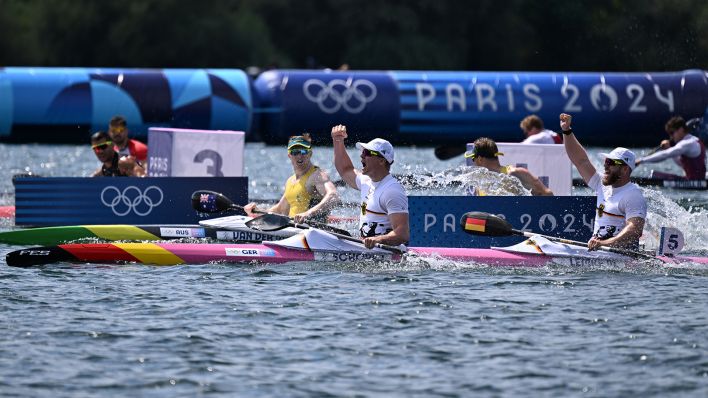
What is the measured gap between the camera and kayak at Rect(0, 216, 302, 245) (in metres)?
14.3

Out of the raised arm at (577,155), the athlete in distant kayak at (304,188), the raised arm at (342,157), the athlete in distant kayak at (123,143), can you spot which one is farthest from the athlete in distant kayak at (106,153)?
the raised arm at (577,155)

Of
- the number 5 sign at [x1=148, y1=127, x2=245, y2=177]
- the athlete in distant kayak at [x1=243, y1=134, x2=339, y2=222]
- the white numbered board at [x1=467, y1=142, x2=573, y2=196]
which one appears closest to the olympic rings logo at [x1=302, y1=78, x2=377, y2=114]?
the number 5 sign at [x1=148, y1=127, x2=245, y2=177]

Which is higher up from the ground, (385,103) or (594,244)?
(385,103)

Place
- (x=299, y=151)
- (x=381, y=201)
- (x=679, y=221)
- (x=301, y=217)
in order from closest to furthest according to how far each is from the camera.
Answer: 1. (x=381, y=201)
2. (x=301, y=217)
3. (x=299, y=151)
4. (x=679, y=221)

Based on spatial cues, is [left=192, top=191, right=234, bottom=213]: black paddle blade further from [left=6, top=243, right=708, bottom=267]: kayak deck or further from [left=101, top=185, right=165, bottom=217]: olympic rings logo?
[left=101, top=185, right=165, bottom=217]: olympic rings logo

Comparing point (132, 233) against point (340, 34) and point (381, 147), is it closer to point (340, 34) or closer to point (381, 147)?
point (381, 147)

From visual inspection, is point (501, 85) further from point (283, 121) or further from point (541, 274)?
point (541, 274)

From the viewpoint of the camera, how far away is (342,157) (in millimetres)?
12703

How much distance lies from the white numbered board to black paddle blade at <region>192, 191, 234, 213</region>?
291 cm

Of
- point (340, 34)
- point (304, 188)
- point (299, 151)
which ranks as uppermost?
point (340, 34)

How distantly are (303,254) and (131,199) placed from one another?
4.30 m

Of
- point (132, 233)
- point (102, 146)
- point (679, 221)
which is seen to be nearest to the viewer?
point (132, 233)

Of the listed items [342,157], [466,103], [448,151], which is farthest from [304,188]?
[466,103]

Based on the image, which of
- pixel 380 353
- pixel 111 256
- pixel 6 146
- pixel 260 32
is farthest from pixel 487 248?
pixel 260 32
